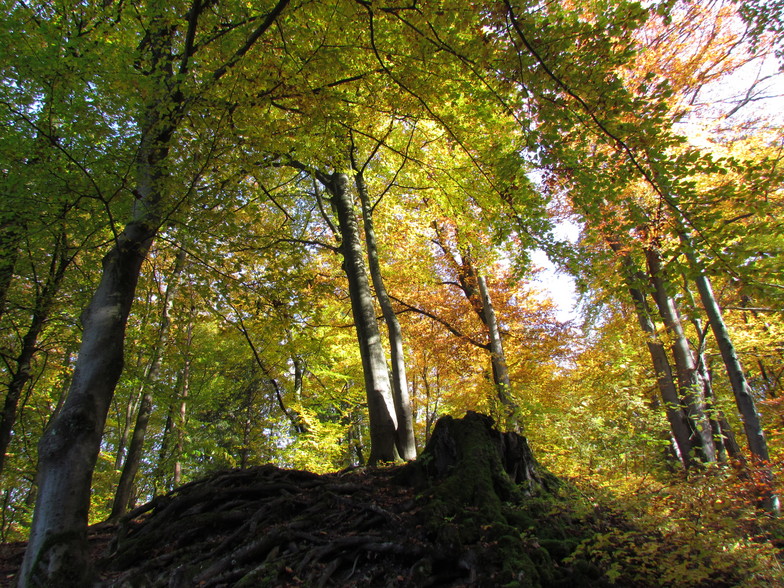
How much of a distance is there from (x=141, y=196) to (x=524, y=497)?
4792 millimetres

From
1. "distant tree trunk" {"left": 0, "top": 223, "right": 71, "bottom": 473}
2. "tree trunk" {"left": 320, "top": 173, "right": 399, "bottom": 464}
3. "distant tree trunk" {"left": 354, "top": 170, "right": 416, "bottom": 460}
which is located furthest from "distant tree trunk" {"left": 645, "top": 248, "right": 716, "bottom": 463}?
"distant tree trunk" {"left": 0, "top": 223, "right": 71, "bottom": 473}

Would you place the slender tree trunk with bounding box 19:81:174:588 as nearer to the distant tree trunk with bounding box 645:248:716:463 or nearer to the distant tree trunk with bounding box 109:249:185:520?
the distant tree trunk with bounding box 109:249:185:520

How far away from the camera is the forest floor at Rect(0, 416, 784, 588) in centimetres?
263

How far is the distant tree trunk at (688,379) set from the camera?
7887mm

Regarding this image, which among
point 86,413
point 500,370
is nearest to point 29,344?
point 86,413

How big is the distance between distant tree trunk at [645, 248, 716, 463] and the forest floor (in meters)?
5.04

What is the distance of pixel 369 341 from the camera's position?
23.6 ft

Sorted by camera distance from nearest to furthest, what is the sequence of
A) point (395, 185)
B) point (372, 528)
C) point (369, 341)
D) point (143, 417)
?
point (372, 528) → point (369, 341) → point (143, 417) → point (395, 185)

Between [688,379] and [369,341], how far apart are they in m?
7.24

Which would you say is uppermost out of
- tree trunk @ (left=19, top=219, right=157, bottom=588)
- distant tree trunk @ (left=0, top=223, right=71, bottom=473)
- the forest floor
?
distant tree trunk @ (left=0, top=223, right=71, bottom=473)

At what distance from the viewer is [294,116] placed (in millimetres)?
6254

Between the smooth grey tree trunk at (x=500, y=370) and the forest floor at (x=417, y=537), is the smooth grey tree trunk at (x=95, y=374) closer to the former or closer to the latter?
the forest floor at (x=417, y=537)

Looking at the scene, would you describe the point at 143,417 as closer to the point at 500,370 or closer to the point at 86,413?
the point at 86,413

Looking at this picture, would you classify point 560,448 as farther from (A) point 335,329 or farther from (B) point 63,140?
(B) point 63,140
